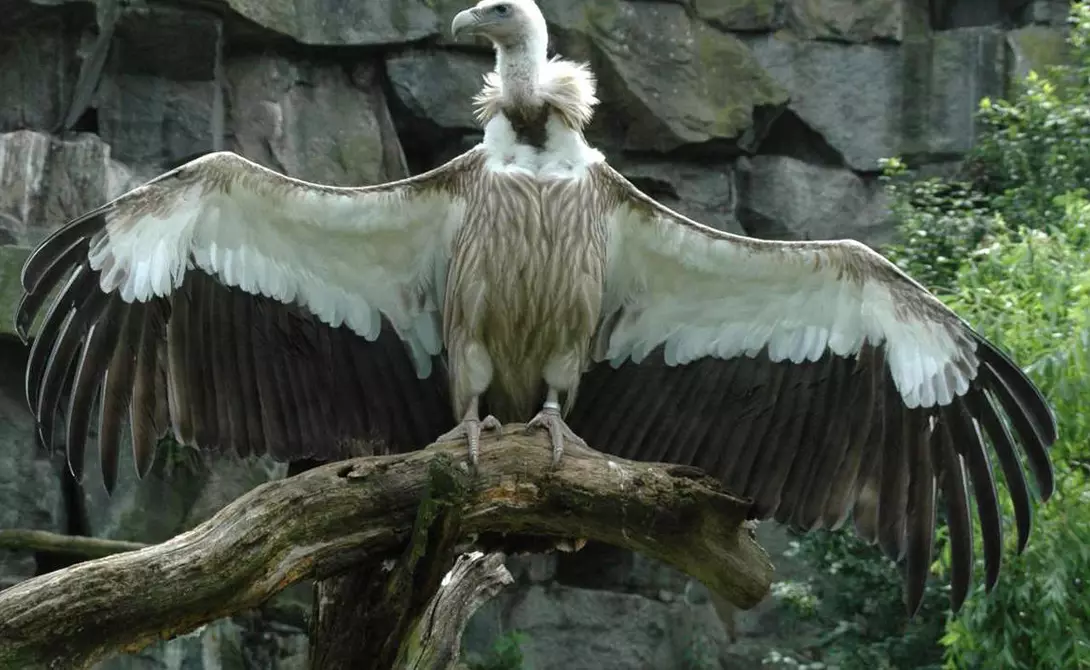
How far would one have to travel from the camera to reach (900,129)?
10578 millimetres

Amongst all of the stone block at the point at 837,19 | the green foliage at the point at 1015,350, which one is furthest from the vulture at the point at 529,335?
the stone block at the point at 837,19

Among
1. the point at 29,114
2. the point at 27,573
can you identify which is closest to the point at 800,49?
the point at 29,114

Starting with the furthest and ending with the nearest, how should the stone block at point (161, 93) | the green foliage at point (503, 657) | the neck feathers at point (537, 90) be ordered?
the stone block at point (161, 93)
the green foliage at point (503, 657)
the neck feathers at point (537, 90)

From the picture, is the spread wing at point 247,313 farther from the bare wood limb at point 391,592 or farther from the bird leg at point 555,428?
the bare wood limb at point 391,592

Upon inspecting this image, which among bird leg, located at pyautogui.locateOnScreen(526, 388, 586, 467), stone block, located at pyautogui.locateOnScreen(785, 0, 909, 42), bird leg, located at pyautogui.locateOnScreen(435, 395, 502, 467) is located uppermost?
stone block, located at pyautogui.locateOnScreen(785, 0, 909, 42)

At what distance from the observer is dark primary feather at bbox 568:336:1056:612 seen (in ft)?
13.5

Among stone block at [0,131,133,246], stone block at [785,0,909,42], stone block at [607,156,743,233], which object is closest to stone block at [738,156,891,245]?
stone block at [607,156,743,233]

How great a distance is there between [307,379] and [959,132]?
24.4 feet

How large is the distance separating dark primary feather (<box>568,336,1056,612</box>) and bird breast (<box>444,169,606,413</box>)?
17.3 inches

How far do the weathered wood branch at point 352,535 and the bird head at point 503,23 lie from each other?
4.28 ft

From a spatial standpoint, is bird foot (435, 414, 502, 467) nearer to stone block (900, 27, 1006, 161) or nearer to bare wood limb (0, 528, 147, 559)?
bare wood limb (0, 528, 147, 559)

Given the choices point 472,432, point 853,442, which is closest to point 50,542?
point 472,432

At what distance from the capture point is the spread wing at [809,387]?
4133mm

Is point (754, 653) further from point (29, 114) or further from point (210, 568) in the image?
point (210, 568)
